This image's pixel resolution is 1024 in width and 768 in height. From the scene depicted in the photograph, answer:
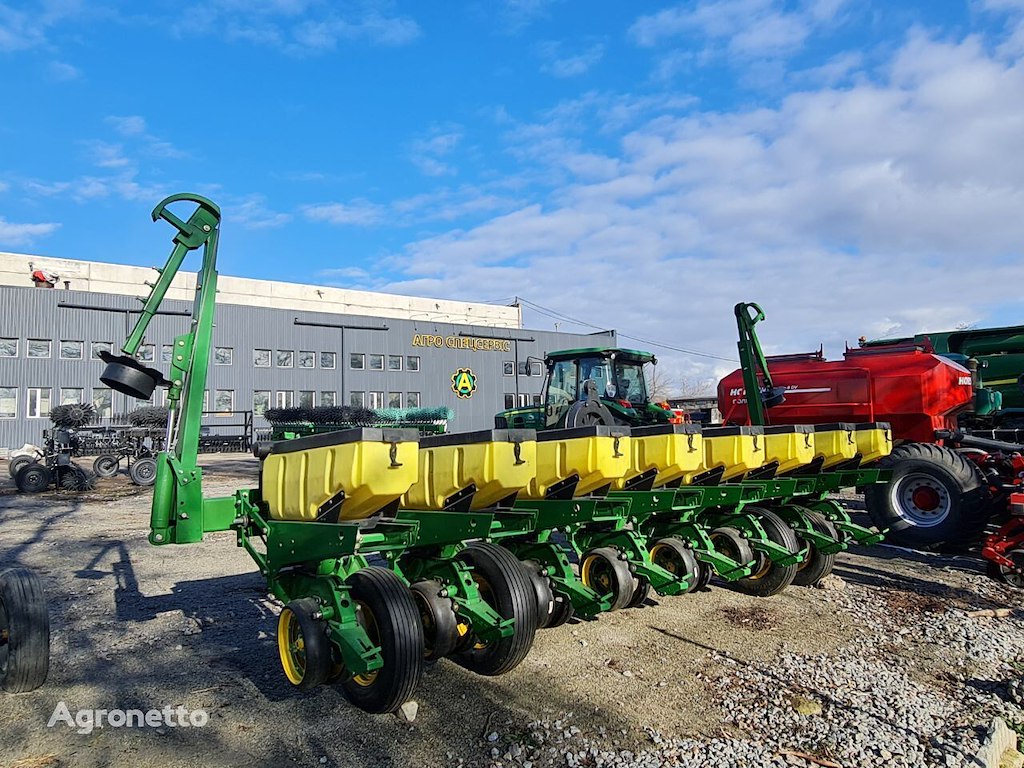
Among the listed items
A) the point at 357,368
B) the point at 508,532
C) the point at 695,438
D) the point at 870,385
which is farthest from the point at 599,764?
the point at 357,368

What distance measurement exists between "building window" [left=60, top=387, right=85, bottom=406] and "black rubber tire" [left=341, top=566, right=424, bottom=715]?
98.8 feet

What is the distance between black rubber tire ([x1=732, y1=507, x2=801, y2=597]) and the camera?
19.7 feet

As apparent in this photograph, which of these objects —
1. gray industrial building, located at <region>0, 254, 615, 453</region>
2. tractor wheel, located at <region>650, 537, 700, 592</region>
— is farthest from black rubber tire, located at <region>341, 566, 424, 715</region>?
gray industrial building, located at <region>0, 254, 615, 453</region>

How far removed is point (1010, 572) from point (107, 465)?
20.2 metres

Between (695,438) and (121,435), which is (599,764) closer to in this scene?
(695,438)

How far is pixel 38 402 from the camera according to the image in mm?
28094

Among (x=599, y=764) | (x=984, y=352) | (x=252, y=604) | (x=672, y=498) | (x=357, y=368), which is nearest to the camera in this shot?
(x=599, y=764)

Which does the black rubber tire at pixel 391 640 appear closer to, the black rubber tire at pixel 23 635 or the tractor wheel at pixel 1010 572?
the black rubber tire at pixel 23 635

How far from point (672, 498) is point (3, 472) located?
2301 centimetres

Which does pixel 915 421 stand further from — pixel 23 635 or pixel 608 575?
pixel 23 635

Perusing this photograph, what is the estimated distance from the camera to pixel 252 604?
607cm

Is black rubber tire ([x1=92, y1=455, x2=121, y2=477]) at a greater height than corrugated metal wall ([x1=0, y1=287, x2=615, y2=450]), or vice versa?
corrugated metal wall ([x1=0, y1=287, x2=615, y2=450])

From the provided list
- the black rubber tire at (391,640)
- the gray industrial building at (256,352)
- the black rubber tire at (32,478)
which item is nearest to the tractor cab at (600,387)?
the black rubber tire at (391,640)

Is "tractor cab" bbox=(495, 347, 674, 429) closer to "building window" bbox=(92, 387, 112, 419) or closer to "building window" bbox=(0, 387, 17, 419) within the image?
"building window" bbox=(92, 387, 112, 419)
